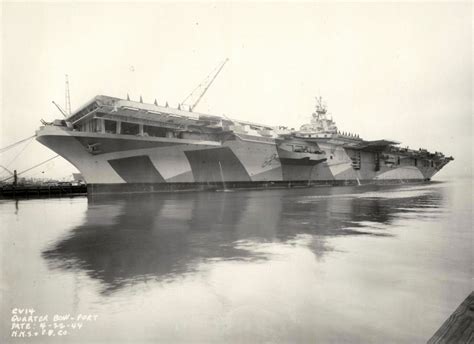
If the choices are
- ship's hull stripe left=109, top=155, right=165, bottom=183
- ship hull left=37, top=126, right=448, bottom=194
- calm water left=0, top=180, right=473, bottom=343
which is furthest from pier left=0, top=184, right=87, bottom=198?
calm water left=0, top=180, right=473, bottom=343

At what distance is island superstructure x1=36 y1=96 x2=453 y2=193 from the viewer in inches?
744

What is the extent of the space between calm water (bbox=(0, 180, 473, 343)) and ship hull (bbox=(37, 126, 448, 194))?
1230 cm

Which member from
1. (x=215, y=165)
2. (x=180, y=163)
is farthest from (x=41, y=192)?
(x=215, y=165)

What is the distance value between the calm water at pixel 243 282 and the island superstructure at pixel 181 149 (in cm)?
1233

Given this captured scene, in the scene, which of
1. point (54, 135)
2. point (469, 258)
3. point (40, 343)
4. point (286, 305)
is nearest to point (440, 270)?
point (469, 258)

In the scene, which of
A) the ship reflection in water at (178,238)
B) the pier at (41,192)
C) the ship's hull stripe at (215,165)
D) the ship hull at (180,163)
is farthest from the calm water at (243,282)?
the pier at (41,192)

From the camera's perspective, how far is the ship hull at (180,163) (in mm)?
19031

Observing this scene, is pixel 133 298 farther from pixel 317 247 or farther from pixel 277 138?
pixel 277 138

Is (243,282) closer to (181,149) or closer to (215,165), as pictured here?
(181,149)

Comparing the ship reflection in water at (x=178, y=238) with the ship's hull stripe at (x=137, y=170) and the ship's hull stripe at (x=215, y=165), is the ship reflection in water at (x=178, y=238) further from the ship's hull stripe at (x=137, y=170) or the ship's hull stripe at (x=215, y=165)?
the ship's hull stripe at (x=215, y=165)

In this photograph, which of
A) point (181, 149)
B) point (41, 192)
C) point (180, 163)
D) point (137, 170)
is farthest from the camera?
point (41, 192)

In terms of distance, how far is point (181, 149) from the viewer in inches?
859

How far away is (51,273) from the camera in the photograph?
4.50 m

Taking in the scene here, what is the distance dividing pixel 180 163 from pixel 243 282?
18.9 m
